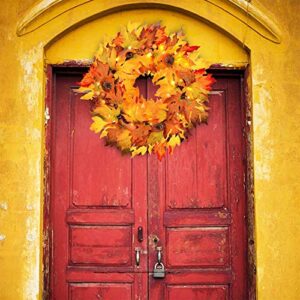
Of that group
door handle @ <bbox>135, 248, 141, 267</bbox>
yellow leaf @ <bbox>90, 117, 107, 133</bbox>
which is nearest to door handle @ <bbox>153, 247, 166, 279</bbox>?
door handle @ <bbox>135, 248, 141, 267</bbox>

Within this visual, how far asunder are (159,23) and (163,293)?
2239mm

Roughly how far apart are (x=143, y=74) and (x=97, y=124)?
57 cm

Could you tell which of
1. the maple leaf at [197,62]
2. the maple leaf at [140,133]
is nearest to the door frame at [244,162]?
the maple leaf at [197,62]

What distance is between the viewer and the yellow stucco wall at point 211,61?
410 centimetres

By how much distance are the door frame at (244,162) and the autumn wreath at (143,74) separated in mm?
188

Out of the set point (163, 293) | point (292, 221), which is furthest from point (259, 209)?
point (163, 293)

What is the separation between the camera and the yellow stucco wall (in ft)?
13.5

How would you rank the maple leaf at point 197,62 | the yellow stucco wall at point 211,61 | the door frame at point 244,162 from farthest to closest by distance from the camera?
the maple leaf at point 197,62 < the door frame at point 244,162 < the yellow stucco wall at point 211,61

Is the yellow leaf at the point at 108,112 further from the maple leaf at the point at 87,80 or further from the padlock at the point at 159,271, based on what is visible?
the padlock at the point at 159,271

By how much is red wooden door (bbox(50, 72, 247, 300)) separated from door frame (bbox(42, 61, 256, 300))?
0.07 metres

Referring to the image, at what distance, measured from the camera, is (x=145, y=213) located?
171 inches

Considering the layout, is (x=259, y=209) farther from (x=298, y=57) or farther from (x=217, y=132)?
(x=298, y=57)

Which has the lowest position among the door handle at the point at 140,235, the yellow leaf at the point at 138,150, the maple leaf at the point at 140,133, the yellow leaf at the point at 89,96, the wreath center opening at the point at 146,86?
the door handle at the point at 140,235

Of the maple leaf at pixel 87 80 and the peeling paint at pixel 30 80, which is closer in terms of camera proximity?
the peeling paint at pixel 30 80
